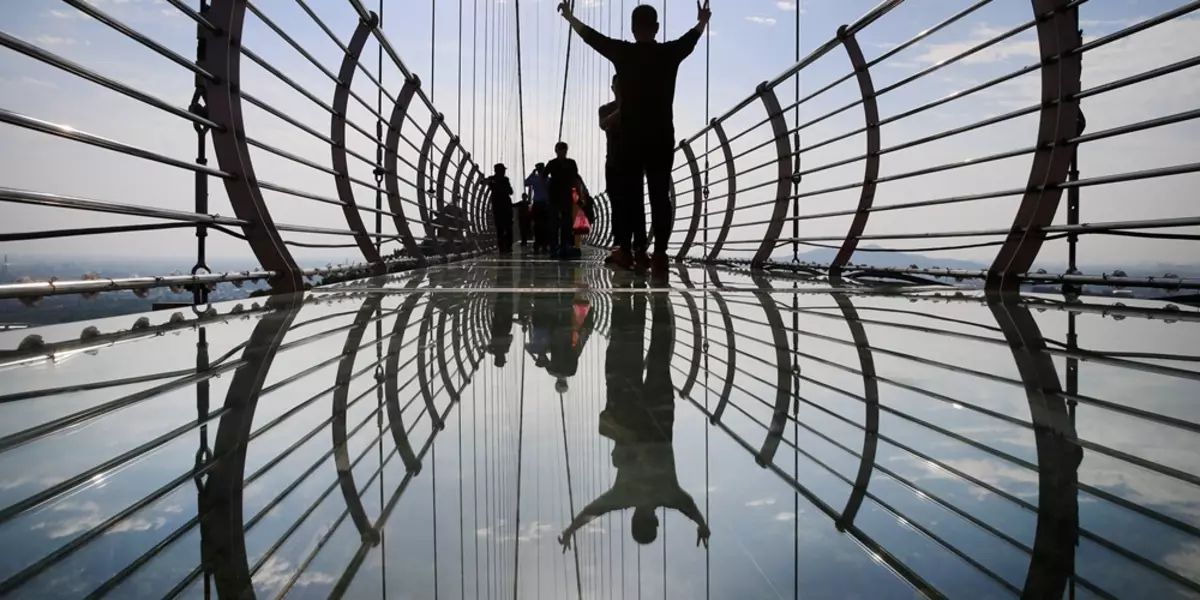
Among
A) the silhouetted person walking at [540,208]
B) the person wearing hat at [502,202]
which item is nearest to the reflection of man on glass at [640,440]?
the person wearing hat at [502,202]

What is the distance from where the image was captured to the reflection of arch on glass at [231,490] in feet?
1.70

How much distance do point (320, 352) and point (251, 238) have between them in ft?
4.23

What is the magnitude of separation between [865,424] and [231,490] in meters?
0.71

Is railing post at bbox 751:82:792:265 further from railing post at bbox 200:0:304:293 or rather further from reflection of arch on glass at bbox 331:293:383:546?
reflection of arch on glass at bbox 331:293:383:546

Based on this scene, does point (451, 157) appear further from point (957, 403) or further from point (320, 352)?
point (957, 403)

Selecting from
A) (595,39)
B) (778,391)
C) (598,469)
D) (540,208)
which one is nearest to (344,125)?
(595,39)

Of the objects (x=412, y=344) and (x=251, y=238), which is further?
(x=251, y=238)

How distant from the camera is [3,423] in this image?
91cm

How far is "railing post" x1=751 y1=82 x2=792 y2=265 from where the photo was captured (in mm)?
4711

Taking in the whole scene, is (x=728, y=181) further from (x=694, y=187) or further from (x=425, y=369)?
(x=425, y=369)

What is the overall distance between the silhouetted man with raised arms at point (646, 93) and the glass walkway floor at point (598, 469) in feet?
9.01

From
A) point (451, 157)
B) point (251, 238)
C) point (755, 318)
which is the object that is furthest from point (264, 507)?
point (451, 157)

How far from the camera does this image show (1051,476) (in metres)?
0.71

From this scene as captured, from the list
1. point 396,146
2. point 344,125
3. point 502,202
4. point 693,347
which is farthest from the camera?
point 502,202
